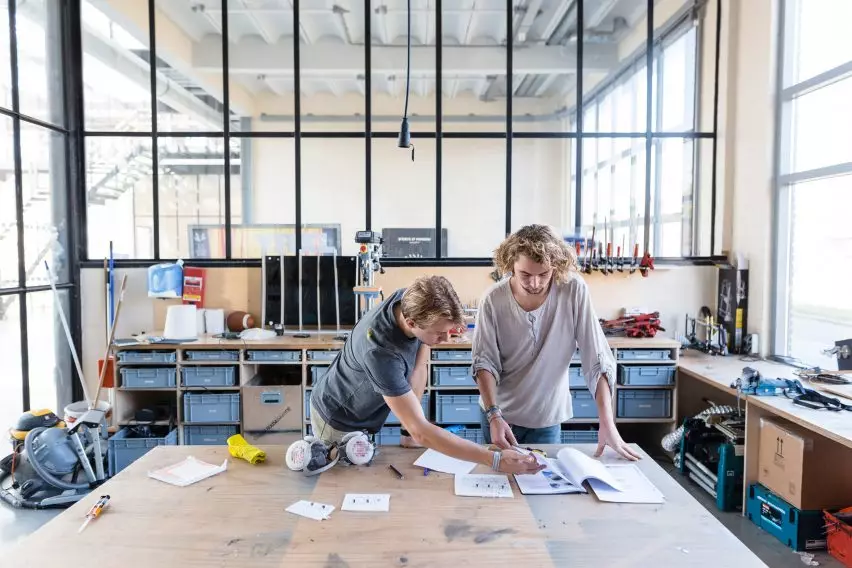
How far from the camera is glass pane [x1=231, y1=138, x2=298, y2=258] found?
4.70 meters

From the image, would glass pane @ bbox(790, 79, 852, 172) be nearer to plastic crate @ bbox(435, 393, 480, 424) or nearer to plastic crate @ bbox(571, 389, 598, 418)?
plastic crate @ bbox(571, 389, 598, 418)

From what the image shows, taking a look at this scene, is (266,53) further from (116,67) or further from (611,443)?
(611,443)

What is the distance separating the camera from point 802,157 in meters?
3.71

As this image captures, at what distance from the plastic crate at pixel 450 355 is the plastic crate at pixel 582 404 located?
84 centimetres

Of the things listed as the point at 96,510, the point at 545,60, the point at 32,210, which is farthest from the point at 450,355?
the point at 32,210

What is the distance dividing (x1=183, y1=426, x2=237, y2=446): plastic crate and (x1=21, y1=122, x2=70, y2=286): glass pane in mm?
1605

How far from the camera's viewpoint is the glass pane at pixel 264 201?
15.4 ft

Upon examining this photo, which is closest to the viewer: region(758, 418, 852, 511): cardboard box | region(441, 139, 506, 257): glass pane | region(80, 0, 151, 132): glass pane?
region(758, 418, 852, 511): cardboard box

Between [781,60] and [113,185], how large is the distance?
543cm

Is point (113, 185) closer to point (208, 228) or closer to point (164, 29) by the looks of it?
point (208, 228)

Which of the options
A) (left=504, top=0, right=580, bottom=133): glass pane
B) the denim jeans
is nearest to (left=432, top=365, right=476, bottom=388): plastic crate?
the denim jeans

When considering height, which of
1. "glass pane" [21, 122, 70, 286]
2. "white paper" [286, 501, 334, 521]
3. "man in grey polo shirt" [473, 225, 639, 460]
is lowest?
"white paper" [286, 501, 334, 521]

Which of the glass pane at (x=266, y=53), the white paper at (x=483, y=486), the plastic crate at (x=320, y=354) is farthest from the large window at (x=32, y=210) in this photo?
the white paper at (x=483, y=486)

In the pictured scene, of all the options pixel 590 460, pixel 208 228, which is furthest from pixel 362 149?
pixel 590 460
